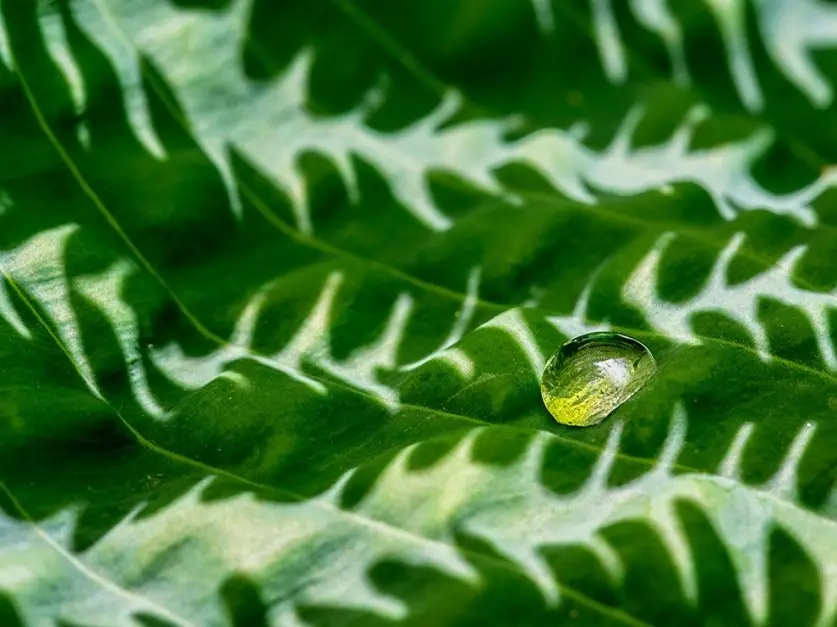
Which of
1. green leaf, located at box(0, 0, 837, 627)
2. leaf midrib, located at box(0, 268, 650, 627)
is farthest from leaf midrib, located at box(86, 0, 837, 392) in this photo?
leaf midrib, located at box(0, 268, 650, 627)

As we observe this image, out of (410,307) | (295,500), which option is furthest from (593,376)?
(295,500)

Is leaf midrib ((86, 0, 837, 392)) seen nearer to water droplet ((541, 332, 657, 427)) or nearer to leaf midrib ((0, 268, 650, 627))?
water droplet ((541, 332, 657, 427))

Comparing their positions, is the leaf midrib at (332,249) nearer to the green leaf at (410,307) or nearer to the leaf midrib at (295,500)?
the green leaf at (410,307)

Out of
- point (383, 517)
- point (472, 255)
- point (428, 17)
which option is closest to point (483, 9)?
point (428, 17)

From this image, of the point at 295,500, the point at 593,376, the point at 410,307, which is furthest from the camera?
the point at 410,307

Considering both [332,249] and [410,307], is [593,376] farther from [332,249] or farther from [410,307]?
[332,249]

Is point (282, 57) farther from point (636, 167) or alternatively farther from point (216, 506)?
point (216, 506)
